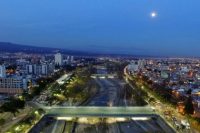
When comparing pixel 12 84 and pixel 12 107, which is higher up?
pixel 12 107

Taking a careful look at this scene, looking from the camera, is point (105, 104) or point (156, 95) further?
point (156, 95)

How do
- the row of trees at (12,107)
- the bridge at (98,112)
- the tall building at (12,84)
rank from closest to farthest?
the row of trees at (12,107) < the bridge at (98,112) < the tall building at (12,84)

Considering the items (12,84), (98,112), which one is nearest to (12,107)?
(98,112)

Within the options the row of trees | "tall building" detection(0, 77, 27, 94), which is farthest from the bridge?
"tall building" detection(0, 77, 27, 94)

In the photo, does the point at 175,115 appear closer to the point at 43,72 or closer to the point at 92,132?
the point at 92,132

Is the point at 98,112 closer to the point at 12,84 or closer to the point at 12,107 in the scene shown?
the point at 12,107

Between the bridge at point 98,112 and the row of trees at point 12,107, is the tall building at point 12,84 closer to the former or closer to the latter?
the row of trees at point 12,107

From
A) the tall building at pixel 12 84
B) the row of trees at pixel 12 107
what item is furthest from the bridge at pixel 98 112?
the tall building at pixel 12 84

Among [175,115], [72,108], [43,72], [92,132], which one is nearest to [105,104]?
[72,108]
